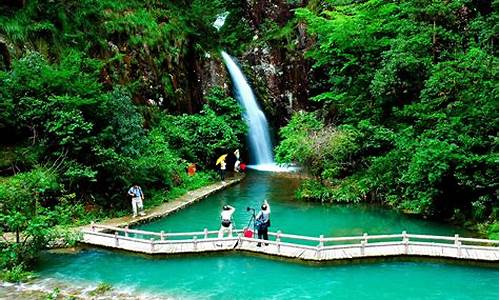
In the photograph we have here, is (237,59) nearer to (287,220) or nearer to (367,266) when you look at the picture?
(287,220)

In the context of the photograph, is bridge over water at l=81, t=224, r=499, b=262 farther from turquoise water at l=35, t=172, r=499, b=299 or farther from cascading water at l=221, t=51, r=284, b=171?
cascading water at l=221, t=51, r=284, b=171

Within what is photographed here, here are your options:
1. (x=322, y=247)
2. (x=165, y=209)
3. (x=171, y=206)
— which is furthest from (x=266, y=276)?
(x=171, y=206)

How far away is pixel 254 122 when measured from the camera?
107 feet

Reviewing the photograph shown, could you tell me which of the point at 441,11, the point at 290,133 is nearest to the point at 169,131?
the point at 290,133

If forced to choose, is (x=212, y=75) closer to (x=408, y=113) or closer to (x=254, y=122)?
(x=254, y=122)

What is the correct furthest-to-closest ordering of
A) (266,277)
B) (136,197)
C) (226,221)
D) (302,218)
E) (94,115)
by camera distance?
(302,218)
(94,115)
(136,197)
(226,221)
(266,277)

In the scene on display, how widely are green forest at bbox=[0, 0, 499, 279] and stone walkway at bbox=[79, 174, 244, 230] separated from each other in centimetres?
59

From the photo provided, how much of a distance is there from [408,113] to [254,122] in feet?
42.7

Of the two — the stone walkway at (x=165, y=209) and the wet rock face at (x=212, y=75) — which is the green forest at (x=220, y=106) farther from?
the stone walkway at (x=165, y=209)

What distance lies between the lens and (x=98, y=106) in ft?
61.7

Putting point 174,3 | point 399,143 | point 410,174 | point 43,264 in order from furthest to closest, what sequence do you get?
point 174,3
point 399,143
point 410,174
point 43,264

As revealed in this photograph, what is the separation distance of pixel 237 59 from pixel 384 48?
38.2 feet

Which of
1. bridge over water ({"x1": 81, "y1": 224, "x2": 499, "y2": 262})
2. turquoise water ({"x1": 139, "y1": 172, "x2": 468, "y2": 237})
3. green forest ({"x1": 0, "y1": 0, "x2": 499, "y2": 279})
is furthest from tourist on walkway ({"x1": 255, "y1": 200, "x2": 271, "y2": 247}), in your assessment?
green forest ({"x1": 0, "y1": 0, "x2": 499, "y2": 279})

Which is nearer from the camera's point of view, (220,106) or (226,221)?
(226,221)
